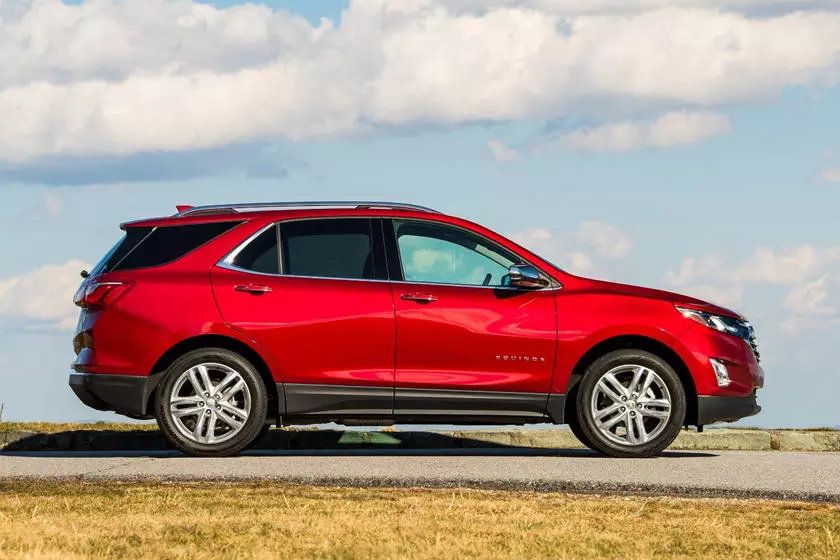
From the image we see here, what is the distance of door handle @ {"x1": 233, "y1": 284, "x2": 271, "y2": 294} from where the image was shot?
9.66m

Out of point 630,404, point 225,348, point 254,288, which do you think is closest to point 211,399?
point 225,348

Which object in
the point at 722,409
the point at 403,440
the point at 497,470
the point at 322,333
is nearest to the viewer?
the point at 497,470

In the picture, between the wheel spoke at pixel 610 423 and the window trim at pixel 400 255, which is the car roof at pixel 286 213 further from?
the wheel spoke at pixel 610 423

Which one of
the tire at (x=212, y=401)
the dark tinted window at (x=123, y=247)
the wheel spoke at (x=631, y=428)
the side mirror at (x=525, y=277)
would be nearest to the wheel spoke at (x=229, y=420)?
the tire at (x=212, y=401)

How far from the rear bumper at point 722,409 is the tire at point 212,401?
10.7ft

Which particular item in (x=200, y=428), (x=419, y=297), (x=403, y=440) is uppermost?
(x=419, y=297)

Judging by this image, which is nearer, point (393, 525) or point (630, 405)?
point (393, 525)

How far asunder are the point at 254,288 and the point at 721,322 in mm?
3568

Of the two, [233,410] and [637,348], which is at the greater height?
[637,348]

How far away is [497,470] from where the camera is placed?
8.76 metres

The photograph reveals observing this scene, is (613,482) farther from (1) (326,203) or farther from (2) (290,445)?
(2) (290,445)

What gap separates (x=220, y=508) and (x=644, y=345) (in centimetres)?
447

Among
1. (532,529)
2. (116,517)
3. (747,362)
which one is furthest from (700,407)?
(116,517)

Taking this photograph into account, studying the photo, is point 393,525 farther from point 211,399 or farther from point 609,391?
point 609,391
